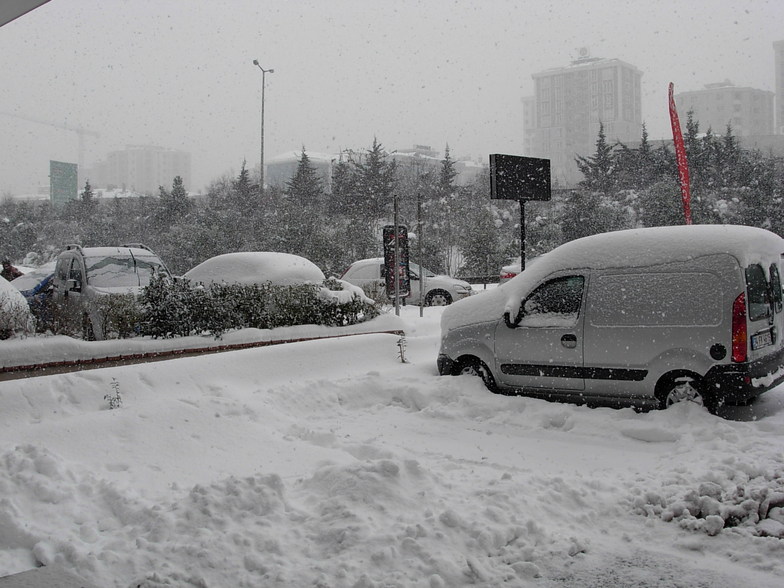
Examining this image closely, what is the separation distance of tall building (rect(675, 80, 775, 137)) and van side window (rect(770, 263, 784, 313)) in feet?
192

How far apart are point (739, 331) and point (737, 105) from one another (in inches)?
2467

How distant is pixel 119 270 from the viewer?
1128 cm

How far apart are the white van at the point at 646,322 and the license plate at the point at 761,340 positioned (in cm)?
2

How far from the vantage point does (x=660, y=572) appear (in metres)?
3.64

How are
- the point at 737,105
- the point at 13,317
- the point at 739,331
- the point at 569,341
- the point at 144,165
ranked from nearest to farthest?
1. the point at 739,331
2. the point at 569,341
3. the point at 13,317
4. the point at 737,105
5. the point at 144,165

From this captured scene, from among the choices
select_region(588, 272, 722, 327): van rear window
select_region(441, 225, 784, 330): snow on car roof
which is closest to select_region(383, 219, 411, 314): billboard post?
select_region(441, 225, 784, 330): snow on car roof

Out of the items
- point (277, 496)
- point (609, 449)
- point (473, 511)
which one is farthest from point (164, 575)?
point (609, 449)

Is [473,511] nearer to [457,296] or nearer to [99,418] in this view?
[99,418]

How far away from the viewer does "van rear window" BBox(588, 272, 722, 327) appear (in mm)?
6004

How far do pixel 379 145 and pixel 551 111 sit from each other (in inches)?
1197

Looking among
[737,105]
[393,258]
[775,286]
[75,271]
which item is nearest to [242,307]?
[75,271]

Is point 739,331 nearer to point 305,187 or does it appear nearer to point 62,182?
point 305,187

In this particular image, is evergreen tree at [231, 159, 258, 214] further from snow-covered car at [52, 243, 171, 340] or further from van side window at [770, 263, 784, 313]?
van side window at [770, 263, 784, 313]

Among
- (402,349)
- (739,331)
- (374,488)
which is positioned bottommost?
(374,488)
